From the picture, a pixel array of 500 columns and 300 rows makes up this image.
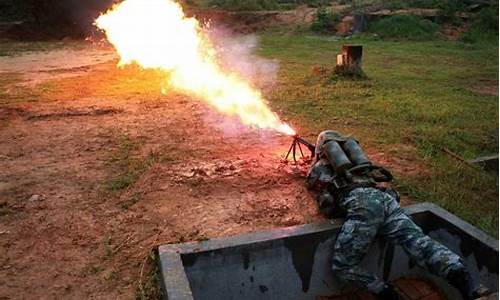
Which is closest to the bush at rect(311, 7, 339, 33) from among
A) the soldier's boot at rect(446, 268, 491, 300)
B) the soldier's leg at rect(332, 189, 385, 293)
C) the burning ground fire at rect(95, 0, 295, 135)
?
the burning ground fire at rect(95, 0, 295, 135)

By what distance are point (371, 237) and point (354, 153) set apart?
3.58 feet

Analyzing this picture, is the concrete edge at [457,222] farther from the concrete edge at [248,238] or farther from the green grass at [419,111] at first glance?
the concrete edge at [248,238]

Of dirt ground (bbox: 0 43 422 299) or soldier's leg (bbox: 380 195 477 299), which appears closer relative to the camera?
soldier's leg (bbox: 380 195 477 299)

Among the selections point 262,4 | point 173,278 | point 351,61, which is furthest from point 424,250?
point 262,4

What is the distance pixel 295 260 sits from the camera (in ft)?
15.4

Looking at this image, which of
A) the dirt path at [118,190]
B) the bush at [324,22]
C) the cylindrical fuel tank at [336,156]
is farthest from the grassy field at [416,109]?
the bush at [324,22]

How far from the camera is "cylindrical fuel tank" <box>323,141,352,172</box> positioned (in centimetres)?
512

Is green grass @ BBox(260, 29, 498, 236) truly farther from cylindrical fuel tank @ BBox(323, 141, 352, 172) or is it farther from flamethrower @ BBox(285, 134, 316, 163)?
cylindrical fuel tank @ BBox(323, 141, 352, 172)

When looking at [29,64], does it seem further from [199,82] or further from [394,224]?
[394,224]

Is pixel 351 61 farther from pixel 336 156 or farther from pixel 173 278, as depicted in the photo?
pixel 173 278

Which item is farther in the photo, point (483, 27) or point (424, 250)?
point (483, 27)

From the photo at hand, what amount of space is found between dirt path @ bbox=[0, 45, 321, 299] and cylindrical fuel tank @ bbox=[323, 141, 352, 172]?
0.66 metres

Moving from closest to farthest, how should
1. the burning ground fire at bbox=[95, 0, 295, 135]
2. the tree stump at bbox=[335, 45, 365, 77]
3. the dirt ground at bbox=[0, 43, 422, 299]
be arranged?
1. the dirt ground at bbox=[0, 43, 422, 299]
2. the burning ground fire at bbox=[95, 0, 295, 135]
3. the tree stump at bbox=[335, 45, 365, 77]

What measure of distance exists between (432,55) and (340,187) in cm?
1437
